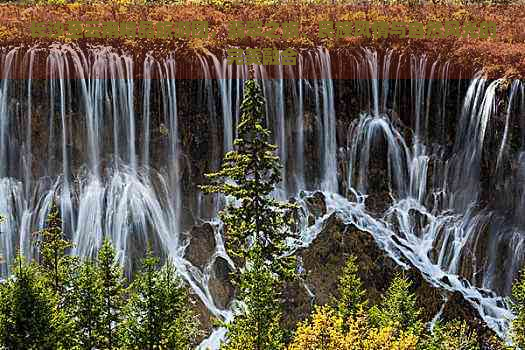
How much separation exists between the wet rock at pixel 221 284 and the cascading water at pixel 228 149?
0.18 m

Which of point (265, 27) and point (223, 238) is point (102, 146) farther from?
point (265, 27)

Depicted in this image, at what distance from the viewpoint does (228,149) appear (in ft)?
95.6

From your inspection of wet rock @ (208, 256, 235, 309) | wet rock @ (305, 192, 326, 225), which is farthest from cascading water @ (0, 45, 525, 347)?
wet rock @ (305, 192, 326, 225)

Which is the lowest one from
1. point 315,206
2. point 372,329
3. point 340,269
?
point 340,269

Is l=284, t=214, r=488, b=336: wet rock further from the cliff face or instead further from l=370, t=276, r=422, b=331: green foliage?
l=370, t=276, r=422, b=331: green foliage

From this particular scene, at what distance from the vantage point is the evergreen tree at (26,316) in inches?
591

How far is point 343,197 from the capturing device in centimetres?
2914

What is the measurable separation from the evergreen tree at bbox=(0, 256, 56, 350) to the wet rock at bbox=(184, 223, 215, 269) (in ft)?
42.4

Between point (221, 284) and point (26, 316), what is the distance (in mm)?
13285

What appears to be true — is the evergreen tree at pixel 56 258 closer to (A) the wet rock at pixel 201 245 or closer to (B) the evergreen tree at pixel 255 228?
(B) the evergreen tree at pixel 255 228

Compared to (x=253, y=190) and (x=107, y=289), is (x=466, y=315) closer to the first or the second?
(x=253, y=190)

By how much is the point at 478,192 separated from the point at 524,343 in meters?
8.94

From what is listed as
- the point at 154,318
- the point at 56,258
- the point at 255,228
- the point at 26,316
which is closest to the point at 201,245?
the point at 56,258

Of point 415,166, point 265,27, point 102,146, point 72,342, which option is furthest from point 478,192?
point 72,342
